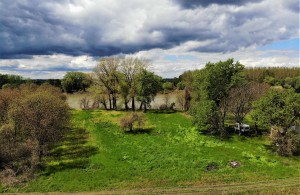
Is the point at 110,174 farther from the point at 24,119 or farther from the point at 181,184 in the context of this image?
the point at 24,119

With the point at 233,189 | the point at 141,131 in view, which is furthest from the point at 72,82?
the point at 233,189

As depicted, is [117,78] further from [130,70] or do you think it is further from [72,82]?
[72,82]

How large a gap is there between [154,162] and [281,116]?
18.7 metres

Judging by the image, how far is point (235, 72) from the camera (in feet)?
194

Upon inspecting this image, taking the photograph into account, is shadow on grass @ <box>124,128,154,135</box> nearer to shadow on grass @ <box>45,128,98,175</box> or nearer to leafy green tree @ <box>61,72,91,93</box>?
shadow on grass @ <box>45,128,98,175</box>

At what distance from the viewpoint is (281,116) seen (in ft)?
133

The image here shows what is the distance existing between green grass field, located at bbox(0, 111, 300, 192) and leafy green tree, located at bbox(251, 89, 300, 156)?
69.3 inches

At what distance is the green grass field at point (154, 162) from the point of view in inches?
1272

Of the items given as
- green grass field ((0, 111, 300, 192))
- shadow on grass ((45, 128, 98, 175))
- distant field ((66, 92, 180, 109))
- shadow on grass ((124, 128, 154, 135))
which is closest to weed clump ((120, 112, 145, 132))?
shadow on grass ((124, 128, 154, 135))

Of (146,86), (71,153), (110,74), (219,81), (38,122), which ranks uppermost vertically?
(110,74)

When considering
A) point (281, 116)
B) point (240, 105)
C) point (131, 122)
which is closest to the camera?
point (281, 116)

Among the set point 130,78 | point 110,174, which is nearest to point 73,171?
point 110,174

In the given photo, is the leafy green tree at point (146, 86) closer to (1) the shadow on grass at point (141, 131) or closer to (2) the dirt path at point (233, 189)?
(1) the shadow on grass at point (141, 131)

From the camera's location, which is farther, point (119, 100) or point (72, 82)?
point (72, 82)
